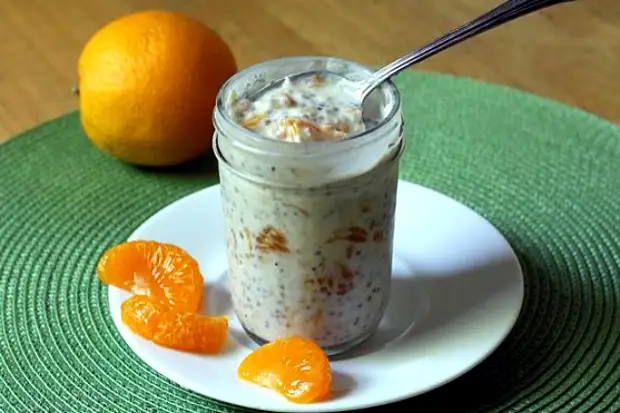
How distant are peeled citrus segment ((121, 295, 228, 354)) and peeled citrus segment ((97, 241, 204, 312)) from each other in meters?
0.05

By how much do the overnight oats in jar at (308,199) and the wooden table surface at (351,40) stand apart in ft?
1.86

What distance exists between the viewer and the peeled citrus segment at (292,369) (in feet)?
2.62

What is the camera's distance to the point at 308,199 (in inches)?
31.6

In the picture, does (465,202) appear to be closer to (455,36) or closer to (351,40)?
(455,36)

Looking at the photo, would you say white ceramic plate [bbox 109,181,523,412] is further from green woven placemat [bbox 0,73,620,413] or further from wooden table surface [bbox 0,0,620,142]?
wooden table surface [bbox 0,0,620,142]

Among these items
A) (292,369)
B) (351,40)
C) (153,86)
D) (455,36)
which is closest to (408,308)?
(292,369)

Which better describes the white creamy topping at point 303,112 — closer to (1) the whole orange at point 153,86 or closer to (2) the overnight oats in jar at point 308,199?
(2) the overnight oats in jar at point 308,199

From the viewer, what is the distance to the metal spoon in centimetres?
80

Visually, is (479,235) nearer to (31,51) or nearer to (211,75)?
(211,75)

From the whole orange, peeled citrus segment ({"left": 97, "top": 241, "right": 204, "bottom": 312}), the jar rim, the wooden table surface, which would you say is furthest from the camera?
the wooden table surface

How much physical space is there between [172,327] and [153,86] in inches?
14.9

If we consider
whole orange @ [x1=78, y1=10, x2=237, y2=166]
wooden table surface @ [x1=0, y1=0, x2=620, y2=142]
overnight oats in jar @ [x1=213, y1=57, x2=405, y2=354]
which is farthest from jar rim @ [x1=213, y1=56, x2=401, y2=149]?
wooden table surface @ [x1=0, y1=0, x2=620, y2=142]

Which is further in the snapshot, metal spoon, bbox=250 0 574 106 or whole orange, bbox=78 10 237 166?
whole orange, bbox=78 10 237 166

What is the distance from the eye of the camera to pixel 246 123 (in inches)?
32.4
